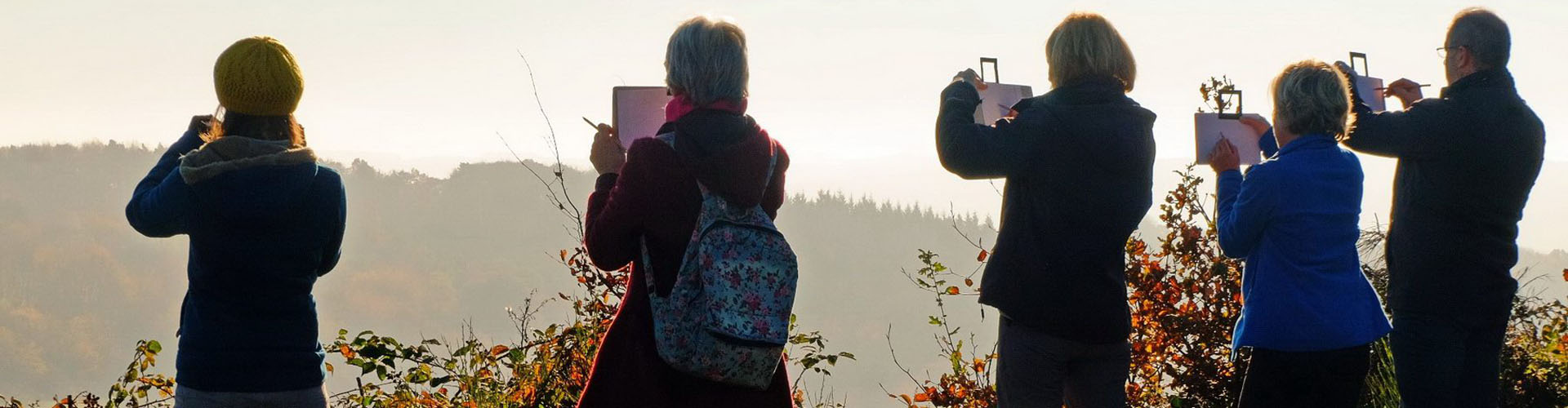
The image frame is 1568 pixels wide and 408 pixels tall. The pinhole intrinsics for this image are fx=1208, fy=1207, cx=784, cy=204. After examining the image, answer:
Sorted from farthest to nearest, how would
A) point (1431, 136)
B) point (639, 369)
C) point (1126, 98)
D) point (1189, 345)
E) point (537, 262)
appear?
point (537, 262), point (1189, 345), point (1431, 136), point (1126, 98), point (639, 369)

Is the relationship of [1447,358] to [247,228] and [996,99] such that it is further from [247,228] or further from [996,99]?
[247,228]

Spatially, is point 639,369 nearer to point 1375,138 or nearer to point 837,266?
point 1375,138

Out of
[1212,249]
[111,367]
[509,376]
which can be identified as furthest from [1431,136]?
[111,367]

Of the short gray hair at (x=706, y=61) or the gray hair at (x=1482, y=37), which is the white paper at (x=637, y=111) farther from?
the gray hair at (x=1482, y=37)

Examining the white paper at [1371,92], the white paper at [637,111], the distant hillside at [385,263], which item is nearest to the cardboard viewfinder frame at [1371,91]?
the white paper at [1371,92]

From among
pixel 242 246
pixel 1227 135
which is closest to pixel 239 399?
pixel 242 246

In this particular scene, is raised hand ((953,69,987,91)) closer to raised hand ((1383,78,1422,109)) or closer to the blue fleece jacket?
the blue fleece jacket

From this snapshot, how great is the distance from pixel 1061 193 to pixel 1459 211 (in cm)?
142

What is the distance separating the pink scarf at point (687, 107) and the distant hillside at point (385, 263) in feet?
309

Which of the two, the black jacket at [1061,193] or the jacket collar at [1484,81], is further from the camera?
the jacket collar at [1484,81]

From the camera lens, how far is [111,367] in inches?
4087

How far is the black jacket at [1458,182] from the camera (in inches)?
137

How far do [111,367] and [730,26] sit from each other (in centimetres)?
11740

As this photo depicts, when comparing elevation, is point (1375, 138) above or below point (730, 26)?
below
